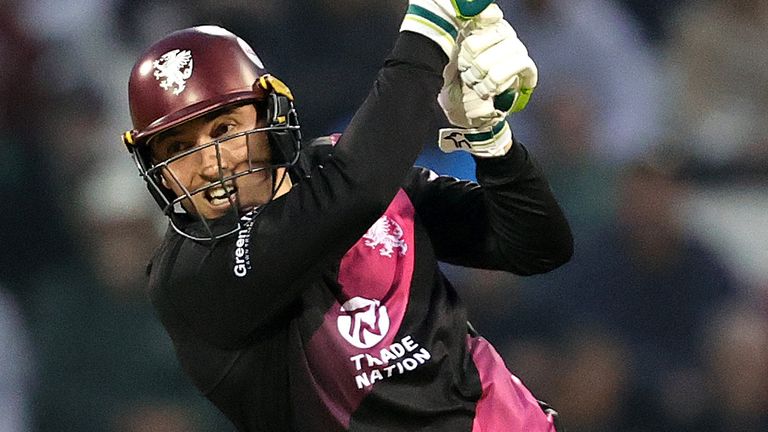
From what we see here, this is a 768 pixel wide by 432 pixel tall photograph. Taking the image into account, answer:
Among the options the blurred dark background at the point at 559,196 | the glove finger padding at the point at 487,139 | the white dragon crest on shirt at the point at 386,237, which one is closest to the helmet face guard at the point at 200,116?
the white dragon crest on shirt at the point at 386,237

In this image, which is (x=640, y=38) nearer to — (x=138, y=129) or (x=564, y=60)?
(x=564, y=60)

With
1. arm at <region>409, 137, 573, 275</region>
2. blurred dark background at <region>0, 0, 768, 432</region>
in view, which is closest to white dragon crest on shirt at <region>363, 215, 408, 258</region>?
arm at <region>409, 137, 573, 275</region>

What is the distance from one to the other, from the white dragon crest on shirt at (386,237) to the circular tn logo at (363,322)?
0.10m

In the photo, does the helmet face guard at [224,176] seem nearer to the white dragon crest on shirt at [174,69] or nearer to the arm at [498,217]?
the white dragon crest on shirt at [174,69]

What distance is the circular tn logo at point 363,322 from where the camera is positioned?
1.98 metres

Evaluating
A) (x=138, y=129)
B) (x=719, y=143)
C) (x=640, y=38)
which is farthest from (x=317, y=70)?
(x=138, y=129)

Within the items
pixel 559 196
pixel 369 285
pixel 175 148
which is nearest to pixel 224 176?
pixel 175 148

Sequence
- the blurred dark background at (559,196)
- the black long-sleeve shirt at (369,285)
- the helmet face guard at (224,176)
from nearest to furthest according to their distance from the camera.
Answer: the black long-sleeve shirt at (369,285) < the helmet face guard at (224,176) < the blurred dark background at (559,196)

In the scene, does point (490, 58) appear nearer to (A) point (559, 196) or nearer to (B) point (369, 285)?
(B) point (369, 285)

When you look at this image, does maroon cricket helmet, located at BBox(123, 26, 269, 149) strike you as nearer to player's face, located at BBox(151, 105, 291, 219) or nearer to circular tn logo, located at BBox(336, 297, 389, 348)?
player's face, located at BBox(151, 105, 291, 219)

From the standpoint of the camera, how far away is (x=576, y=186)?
3754 millimetres

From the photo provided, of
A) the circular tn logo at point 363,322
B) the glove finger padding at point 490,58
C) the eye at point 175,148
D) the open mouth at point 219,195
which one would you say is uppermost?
the glove finger padding at point 490,58

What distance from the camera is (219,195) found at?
1.98 m

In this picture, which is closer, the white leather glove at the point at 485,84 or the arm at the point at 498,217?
the white leather glove at the point at 485,84
